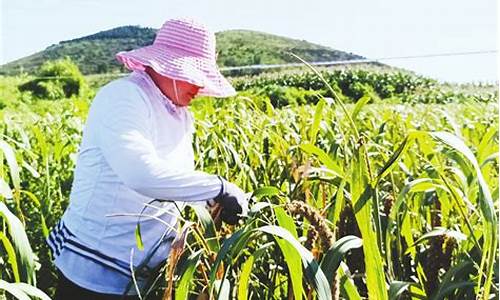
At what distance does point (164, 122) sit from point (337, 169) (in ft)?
1.58

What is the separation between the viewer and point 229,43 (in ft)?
86.2

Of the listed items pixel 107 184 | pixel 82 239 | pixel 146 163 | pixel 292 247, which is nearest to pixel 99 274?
pixel 82 239

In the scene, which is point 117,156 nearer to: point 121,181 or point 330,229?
point 121,181

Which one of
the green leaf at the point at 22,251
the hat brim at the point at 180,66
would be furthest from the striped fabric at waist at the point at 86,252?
the green leaf at the point at 22,251

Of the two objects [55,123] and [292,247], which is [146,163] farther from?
[55,123]

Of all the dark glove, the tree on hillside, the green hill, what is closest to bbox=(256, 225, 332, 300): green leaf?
the dark glove

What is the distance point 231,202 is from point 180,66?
11.5 inches

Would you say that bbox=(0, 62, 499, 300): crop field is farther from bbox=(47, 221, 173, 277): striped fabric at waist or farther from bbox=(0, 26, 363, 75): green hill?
bbox=(0, 26, 363, 75): green hill

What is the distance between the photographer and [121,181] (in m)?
1.42

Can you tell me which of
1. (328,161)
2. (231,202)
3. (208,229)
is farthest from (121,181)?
(328,161)

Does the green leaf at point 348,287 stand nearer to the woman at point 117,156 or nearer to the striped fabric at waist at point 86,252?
the woman at point 117,156

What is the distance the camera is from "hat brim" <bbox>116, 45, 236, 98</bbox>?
1393mm

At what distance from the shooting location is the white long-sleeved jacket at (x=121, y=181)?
1321 mm

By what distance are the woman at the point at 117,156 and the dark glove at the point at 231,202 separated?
2cm
